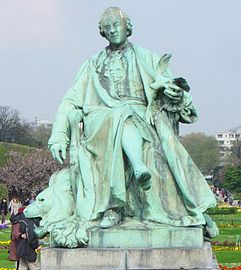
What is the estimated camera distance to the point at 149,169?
8727 millimetres

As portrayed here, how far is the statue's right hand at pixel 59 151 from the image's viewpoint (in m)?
9.10

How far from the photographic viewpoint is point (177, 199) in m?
8.75

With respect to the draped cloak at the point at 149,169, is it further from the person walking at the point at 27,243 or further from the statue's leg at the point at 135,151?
the person walking at the point at 27,243

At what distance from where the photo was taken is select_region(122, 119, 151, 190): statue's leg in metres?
8.38

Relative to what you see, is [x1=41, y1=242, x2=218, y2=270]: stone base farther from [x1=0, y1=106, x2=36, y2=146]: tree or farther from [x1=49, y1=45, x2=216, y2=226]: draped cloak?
[x1=0, y1=106, x2=36, y2=146]: tree

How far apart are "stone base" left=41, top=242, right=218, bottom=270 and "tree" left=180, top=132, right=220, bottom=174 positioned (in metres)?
90.7

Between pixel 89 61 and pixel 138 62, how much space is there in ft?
2.14

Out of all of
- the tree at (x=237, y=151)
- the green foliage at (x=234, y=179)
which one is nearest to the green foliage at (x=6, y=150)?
the green foliage at (x=234, y=179)

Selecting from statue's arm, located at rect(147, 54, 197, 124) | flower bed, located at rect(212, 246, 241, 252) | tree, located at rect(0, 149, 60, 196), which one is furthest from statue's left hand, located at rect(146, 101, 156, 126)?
tree, located at rect(0, 149, 60, 196)

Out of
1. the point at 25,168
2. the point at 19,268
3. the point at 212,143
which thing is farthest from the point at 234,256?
the point at 212,143

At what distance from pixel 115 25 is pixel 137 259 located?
9.82 ft

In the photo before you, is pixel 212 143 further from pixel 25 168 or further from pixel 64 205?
pixel 64 205

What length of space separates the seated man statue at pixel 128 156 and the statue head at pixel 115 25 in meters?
0.02

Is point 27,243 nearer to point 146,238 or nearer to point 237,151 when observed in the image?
point 146,238
